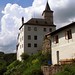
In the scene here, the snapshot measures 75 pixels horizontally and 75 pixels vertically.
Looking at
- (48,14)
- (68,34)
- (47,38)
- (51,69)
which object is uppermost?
(48,14)

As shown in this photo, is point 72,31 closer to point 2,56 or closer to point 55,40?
point 55,40

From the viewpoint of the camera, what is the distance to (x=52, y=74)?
30.0 metres

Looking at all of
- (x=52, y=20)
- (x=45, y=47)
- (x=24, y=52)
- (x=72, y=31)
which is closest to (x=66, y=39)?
(x=72, y=31)

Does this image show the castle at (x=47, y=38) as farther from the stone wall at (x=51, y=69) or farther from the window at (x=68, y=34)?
the stone wall at (x=51, y=69)

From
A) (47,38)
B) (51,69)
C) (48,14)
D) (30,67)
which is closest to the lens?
(51,69)

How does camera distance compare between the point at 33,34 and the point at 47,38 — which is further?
the point at 33,34

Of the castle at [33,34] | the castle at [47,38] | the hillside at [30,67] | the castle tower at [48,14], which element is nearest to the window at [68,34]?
the castle at [47,38]

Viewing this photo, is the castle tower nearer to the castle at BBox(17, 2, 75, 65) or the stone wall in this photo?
the castle at BBox(17, 2, 75, 65)

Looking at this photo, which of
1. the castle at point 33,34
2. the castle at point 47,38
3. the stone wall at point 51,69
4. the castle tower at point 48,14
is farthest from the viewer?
the castle tower at point 48,14

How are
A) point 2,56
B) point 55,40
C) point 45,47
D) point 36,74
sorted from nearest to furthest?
point 36,74, point 55,40, point 45,47, point 2,56

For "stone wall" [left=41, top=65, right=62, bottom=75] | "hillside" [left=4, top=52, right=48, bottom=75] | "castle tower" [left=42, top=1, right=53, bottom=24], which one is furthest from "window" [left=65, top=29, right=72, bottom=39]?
"castle tower" [left=42, top=1, right=53, bottom=24]

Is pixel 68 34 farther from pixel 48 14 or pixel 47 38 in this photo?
pixel 48 14

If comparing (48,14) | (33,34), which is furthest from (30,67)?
(48,14)

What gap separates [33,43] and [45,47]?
23.8 meters
